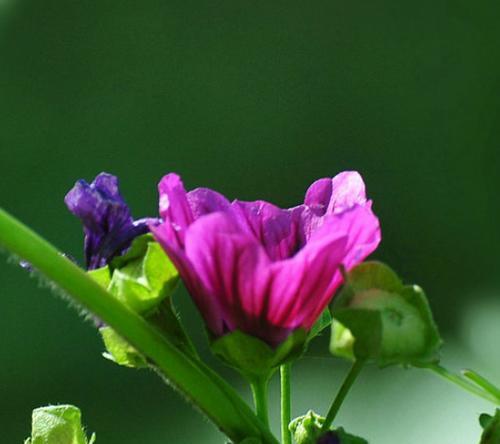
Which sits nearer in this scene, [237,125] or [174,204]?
[174,204]

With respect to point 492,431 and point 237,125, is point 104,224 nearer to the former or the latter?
point 492,431

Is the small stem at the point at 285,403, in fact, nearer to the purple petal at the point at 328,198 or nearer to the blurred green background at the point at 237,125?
the purple petal at the point at 328,198

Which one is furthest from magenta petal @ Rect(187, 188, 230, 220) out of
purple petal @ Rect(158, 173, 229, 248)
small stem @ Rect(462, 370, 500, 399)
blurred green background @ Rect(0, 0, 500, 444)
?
blurred green background @ Rect(0, 0, 500, 444)

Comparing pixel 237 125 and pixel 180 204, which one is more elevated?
pixel 180 204

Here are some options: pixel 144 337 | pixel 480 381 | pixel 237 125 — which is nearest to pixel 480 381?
pixel 480 381

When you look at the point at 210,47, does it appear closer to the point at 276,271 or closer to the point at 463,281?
the point at 463,281
